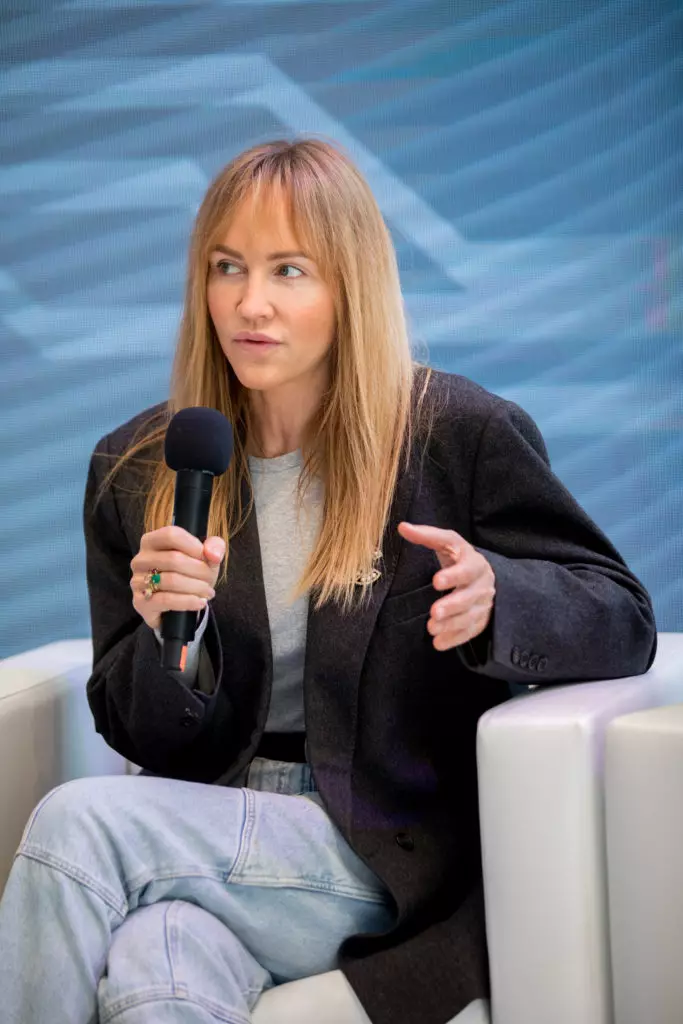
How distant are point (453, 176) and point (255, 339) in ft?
4.49

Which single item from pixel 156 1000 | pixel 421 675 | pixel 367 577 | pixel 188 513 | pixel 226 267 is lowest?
pixel 156 1000

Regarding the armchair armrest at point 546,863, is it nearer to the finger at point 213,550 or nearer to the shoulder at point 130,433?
the finger at point 213,550

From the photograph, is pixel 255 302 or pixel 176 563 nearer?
pixel 176 563

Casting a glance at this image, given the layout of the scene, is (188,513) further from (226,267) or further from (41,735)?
(41,735)

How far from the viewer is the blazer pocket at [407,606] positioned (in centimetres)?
156

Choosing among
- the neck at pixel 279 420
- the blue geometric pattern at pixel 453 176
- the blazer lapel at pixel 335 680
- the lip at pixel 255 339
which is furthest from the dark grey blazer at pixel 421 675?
the blue geometric pattern at pixel 453 176

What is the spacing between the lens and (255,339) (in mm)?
1567

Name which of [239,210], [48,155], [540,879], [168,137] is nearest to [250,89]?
[168,137]

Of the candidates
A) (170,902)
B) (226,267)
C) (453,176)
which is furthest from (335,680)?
(453,176)

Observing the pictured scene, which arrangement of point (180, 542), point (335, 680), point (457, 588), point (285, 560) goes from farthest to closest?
point (285, 560) < point (335, 680) < point (457, 588) < point (180, 542)

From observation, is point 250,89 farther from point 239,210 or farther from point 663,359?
point 239,210

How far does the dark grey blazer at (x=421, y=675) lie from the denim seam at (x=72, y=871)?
25 centimetres

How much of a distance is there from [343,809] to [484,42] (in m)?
1.88

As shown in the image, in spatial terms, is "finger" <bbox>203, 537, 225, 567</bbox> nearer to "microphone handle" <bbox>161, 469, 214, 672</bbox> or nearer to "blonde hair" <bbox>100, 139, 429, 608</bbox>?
"microphone handle" <bbox>161, 469, 214, 672</bbox>
